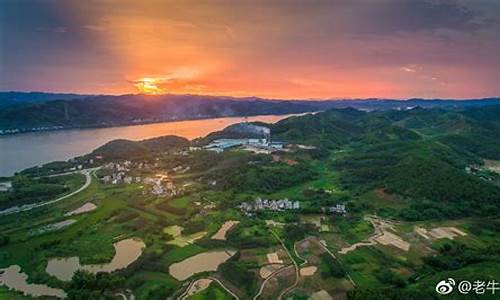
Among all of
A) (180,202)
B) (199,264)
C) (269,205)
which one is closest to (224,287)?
(199,264)

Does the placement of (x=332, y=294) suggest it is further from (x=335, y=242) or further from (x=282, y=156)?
(x=282, y=156)

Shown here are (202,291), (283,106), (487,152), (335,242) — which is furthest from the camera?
(283,106)

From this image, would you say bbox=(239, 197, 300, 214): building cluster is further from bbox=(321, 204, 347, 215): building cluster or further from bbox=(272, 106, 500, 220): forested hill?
bbox=(272, 106, 500, 220): forested hill

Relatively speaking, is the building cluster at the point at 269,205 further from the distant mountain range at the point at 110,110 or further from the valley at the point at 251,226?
the distant mountain range at the point at 110,110

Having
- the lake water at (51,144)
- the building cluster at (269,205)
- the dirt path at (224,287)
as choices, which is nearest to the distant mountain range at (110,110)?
the lake water at (51,144)

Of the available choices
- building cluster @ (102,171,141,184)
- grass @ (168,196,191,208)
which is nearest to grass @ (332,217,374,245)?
grass @ (168,196,191,208)

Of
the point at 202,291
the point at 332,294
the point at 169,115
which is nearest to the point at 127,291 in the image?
the point at 202,291
